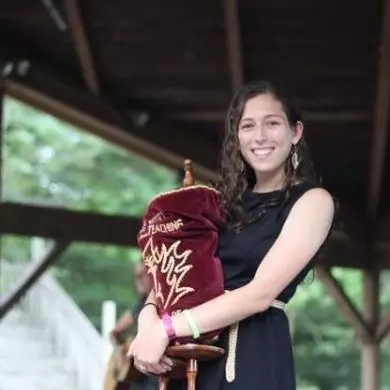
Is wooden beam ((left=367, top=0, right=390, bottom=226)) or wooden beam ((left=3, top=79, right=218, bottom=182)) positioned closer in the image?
wooden beam ((left=367, top=0, right=390, bottom=226))

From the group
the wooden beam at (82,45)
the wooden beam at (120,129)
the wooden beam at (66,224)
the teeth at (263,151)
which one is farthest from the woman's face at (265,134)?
the wooden beam at (66,224)

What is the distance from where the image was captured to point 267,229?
1.58 meters

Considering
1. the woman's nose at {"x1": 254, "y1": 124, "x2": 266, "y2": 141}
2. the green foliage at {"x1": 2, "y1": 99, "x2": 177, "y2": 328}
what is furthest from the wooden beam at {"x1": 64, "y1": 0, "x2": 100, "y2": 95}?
the woman's nose at {"x1": 254, "y1": 124, "x2": 266, "y2": 141}

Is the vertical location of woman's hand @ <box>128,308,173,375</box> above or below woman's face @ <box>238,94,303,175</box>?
below

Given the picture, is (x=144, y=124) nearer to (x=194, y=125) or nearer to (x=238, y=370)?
(x=194, y=125)

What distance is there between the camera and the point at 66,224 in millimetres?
5355

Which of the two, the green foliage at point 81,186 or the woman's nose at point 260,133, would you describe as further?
the green foliage at point 81,186

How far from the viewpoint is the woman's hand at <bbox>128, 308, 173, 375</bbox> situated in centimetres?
150

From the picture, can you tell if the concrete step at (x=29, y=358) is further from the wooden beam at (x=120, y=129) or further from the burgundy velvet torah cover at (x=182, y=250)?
the burgundy velvet torah cover at (x=182, y=250)

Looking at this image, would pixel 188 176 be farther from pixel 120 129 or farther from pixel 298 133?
pixel 120 129

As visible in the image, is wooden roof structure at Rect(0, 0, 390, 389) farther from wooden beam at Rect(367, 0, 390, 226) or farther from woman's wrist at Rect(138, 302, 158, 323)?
woman's wrist at Rect(138, 302, 158, 323)

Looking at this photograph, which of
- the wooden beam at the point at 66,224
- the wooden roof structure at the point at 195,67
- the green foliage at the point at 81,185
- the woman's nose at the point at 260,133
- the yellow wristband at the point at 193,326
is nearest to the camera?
the yellow wristband at the point at 193,326

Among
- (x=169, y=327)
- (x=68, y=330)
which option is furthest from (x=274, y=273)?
(x=68, y=330)

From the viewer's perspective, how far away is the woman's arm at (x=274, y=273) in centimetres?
149
